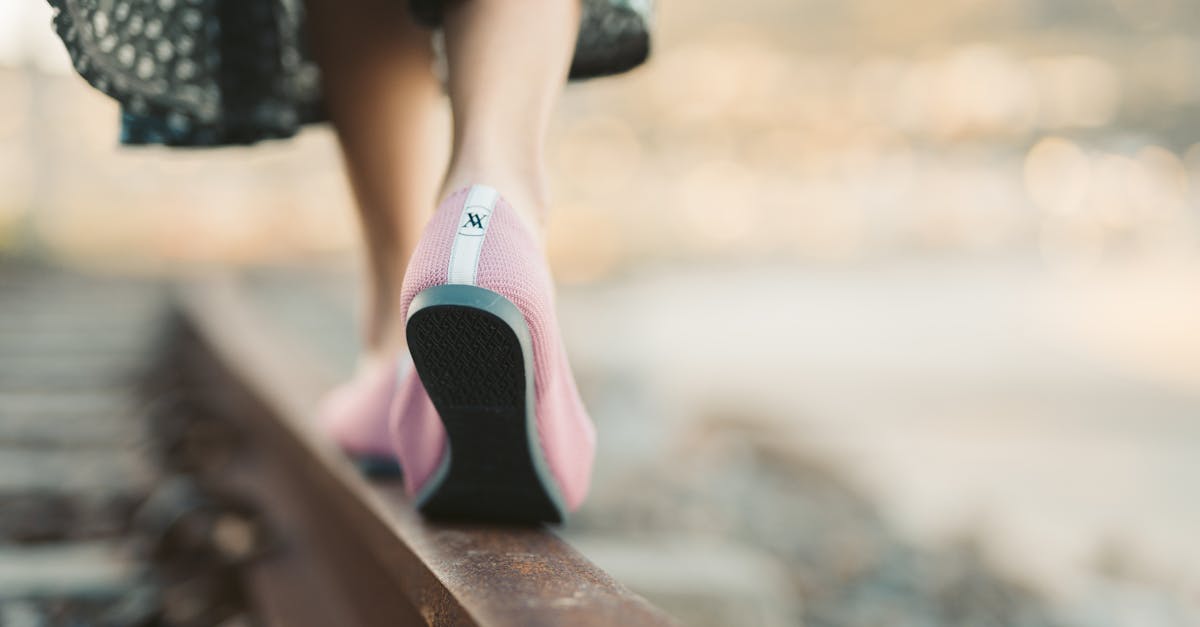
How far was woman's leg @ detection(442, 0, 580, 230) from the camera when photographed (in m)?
0.78

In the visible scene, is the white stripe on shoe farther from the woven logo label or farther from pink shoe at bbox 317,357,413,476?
pink shoe at bbox 317,357,413,476

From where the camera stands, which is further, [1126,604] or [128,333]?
[128,333]

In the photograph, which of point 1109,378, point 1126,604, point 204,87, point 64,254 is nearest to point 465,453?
point 204,87

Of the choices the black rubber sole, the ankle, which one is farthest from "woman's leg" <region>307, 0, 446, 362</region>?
the black rubber sole

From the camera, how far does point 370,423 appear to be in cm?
105

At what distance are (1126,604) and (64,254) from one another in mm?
8175

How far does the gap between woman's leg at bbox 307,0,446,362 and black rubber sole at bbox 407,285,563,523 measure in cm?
29

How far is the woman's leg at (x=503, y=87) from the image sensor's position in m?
0.78

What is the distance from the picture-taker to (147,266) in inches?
364

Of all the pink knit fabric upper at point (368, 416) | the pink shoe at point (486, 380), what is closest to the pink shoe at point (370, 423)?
the pink knit fabric upper at point (368, 416)

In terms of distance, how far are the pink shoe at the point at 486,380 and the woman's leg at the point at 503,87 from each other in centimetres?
4

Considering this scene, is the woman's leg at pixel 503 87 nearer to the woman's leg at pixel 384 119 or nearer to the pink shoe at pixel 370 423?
the woman's leg at pixel 384 119

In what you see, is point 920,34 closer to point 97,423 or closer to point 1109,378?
point 1109,378

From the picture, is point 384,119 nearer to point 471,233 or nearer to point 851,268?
point 471,233
